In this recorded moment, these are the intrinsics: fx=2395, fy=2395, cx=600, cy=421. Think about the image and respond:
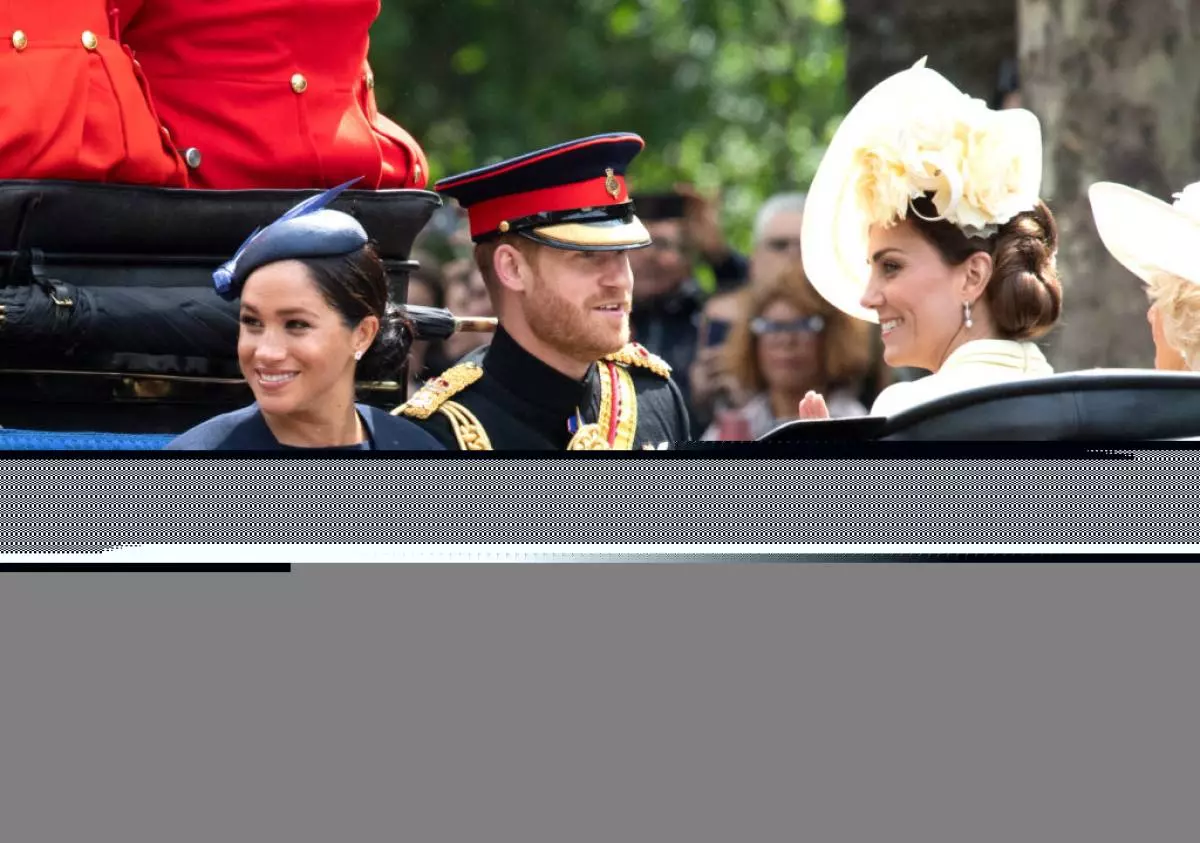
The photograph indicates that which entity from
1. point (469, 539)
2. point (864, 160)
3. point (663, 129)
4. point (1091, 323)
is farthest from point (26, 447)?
point (663, 129)

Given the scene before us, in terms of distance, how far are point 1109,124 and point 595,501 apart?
3.06m

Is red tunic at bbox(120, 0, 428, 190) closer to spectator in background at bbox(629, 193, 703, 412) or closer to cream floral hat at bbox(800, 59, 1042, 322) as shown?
cream floral hat at bbox(800, 59, 1042, 322)

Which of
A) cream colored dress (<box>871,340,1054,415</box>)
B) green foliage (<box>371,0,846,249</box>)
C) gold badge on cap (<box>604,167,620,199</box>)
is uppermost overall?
green foliage (<box>371,0,846,249</box>)

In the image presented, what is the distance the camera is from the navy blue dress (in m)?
3.41

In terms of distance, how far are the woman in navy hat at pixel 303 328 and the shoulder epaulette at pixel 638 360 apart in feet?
2.00

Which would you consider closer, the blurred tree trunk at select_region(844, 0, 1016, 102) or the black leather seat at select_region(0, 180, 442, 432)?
the black leather seat at select_region(0, 180, 442, 432)

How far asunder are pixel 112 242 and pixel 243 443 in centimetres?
37

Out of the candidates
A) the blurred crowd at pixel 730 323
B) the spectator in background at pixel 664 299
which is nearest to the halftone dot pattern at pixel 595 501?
the blurred crowd at pixel 730 323

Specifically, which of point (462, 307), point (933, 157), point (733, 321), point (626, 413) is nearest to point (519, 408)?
point (626, 413)

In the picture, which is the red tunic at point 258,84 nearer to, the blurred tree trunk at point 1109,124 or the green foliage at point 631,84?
the blurred tree trunk at point 1109,124

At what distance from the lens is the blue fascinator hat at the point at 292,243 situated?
3.34 m

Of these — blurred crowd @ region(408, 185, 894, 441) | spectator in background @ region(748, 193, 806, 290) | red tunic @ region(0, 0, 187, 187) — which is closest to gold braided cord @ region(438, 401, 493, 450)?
red tunic @ region(0, 0, 187, 187)

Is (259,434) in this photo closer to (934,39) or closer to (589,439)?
(589,439)

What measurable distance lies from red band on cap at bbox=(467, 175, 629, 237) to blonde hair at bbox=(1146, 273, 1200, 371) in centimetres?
88
